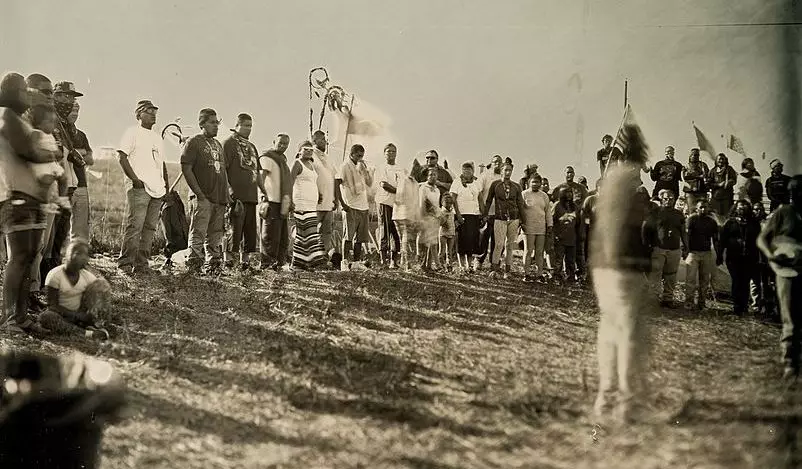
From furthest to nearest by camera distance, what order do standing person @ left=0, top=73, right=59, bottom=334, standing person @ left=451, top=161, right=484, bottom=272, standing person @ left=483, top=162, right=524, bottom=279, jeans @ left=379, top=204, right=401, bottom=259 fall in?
1. jeans @ left=379, top=204, right=401, bottom=259
2. standing person @ left=451, top=161, right=484, bottom=272
3. standing person @ left=483, top=162, right=524, bottom=279
4. standing person @ left=0, top=73, right=59, bottom=334

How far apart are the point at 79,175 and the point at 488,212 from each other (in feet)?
6.94

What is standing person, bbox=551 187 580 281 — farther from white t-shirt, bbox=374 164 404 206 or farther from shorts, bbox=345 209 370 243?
shorts, bbox=345 209 370 243

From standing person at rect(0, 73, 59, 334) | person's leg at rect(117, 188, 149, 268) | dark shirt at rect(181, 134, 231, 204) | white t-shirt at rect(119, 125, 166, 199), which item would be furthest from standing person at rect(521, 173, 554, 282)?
standing person at rect(0, 73, 59, 334)

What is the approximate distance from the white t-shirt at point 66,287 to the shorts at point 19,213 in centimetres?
23

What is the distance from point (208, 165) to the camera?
2883 mm

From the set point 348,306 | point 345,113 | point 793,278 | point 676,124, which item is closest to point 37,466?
point 348,306

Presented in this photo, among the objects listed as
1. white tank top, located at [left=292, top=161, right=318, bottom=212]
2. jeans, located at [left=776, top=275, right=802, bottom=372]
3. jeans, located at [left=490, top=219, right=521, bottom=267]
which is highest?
white tank top, located at [left=292, top=161, right=318, bottom=212]

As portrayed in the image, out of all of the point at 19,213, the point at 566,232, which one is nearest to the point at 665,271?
the point at 566,232

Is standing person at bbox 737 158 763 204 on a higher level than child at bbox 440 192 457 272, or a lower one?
higher

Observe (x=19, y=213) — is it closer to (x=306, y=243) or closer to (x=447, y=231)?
(x=306, y=243)

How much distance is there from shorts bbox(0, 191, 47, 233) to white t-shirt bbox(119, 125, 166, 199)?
42cm

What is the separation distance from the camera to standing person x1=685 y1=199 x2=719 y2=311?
263 cm

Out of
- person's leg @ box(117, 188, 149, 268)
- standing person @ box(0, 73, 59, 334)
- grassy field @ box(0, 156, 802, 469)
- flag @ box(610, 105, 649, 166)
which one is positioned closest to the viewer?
grassy field @ box(0, 156, 802, 469)

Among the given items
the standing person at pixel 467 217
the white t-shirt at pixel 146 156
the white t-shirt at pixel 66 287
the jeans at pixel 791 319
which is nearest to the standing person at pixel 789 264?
the jeans at pixel 791 319
